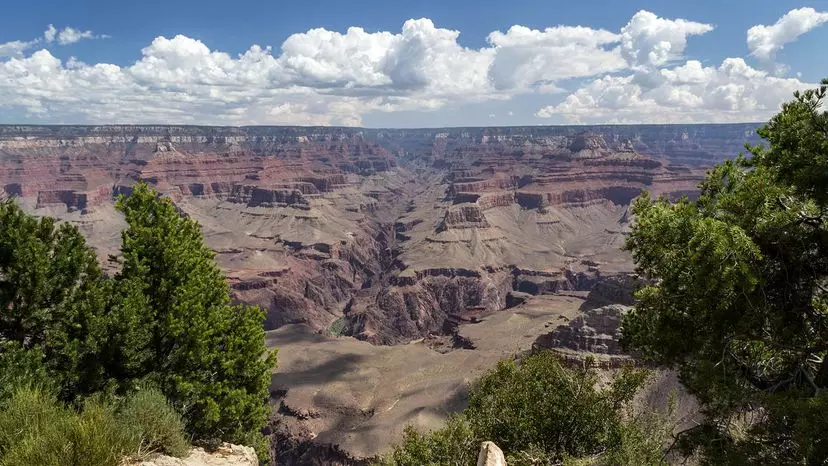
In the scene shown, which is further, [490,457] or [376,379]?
[376,379]

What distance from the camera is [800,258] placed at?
38.7 feet

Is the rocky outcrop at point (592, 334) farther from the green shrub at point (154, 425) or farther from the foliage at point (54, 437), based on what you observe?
the foliage at point (54, 437)

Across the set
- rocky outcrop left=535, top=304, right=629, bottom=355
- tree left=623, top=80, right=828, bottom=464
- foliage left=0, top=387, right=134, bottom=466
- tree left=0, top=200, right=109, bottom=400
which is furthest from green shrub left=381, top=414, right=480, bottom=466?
rocky outcrop left=535, top=304, right=629, bottom=355

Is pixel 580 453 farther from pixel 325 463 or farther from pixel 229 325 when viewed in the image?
pixel 325 463

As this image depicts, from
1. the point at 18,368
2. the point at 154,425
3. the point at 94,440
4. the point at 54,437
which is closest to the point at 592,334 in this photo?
the point at 154,425

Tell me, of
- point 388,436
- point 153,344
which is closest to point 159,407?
point 153,344

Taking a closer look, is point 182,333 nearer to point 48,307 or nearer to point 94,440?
point 48,307

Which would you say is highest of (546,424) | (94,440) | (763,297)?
(763,297)

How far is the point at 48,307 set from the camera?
18500mm

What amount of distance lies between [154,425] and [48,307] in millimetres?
8143

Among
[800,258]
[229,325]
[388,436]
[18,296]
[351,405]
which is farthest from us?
[351,405]

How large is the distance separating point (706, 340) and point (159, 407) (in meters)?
16.6

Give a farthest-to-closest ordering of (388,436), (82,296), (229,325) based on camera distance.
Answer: (388,436) → (229,325) → (82,296)

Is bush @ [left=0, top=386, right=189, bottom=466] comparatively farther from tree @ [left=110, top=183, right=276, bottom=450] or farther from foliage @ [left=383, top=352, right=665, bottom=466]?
foliage @ [left=383, top=352, right=665, bottom=466]
